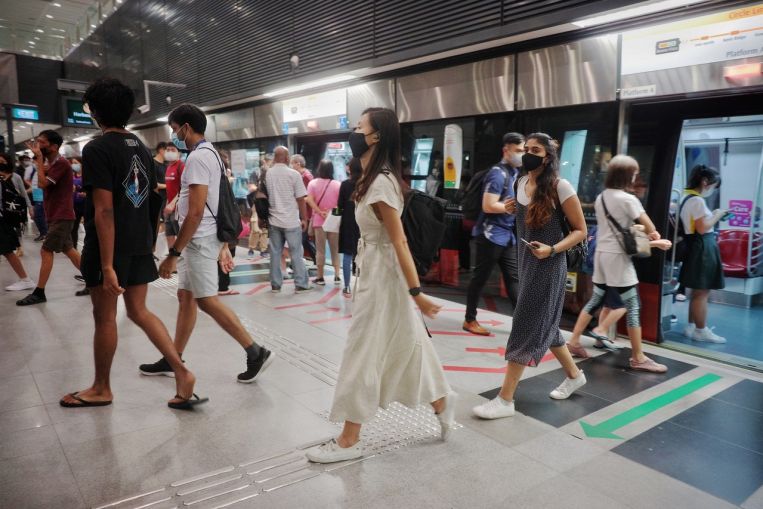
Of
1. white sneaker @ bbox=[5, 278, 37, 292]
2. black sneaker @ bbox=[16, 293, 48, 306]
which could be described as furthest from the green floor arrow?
white sneaker @ bbox=[5, 278, 37, 292]

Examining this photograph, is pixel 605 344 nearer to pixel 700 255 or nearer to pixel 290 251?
pixel 700 255

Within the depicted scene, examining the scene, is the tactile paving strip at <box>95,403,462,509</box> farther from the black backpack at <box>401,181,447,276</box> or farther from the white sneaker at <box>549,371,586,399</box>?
the black backpack at <box>401,181,447,276</box>

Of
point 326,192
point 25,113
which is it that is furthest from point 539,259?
point 25,113

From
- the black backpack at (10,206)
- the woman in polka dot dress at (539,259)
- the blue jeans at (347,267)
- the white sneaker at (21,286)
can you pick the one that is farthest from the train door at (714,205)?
the white sneaker at (21,286)

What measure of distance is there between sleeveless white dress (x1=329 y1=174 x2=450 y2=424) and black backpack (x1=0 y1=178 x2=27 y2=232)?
533cm

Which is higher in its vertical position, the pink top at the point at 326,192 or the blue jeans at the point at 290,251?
the pink top at the point at 326,192

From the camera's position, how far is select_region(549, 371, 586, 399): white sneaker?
333 cm

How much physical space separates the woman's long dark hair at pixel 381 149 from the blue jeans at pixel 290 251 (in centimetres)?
393

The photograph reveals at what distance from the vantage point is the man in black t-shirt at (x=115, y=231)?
2777mm

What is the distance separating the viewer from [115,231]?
2.90m

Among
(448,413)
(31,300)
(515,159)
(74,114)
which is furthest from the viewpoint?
(74,114)

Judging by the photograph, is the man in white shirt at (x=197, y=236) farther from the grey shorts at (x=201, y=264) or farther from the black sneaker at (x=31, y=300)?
the black sneaker at (x=31, y=300)

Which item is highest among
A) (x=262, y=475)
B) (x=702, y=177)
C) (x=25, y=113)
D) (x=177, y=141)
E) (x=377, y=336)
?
(x=25, y=113)

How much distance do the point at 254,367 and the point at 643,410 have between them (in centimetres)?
251
